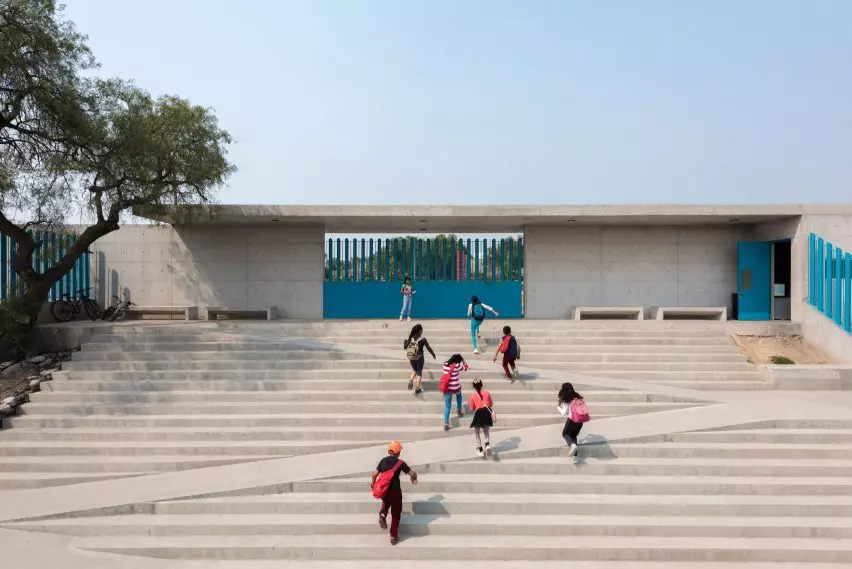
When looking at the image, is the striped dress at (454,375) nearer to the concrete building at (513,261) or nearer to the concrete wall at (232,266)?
the concrete building at (513,261)

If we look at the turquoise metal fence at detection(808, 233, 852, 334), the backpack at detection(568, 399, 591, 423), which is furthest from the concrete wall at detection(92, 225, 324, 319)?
the turquoise metal fence at detection(808, 233, 852, 334)

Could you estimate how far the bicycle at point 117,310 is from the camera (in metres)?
17.0

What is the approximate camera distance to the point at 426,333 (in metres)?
14.3

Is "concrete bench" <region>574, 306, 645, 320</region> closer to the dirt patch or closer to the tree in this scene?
the dirt patch

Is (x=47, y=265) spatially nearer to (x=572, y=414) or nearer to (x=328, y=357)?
(x=328, y=357)

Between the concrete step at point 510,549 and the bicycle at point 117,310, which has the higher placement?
the bicycle at point 117,310

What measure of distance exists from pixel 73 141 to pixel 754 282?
18187 mm

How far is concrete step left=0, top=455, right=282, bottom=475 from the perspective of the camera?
29.8 ft

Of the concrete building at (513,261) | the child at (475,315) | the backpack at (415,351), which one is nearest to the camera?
the backpack at (415,351)

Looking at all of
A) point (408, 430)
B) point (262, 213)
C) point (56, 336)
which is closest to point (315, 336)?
point (262, 213)

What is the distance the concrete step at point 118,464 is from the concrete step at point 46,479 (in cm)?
13

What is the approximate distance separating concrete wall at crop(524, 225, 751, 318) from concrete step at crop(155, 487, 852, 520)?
1051cm

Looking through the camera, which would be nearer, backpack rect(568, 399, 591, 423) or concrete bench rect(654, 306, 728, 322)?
backpack rect(568, 399, 591, 423)

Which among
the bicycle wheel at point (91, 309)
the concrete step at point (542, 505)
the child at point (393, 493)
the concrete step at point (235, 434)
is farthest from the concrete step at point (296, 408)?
the bicycle wheel at point (91, 309)
